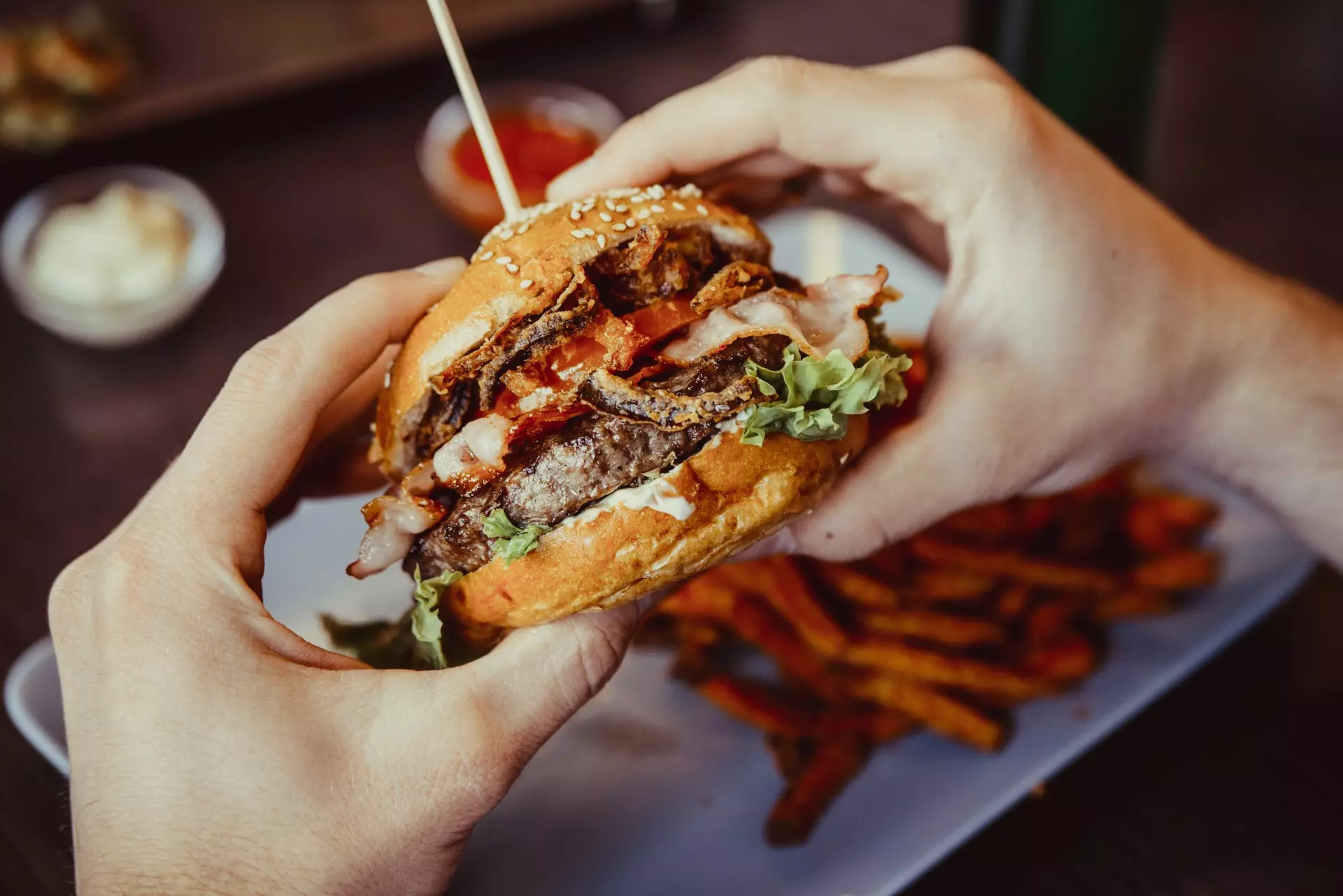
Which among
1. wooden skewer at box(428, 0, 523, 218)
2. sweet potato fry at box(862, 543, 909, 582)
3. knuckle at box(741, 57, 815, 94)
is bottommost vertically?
sweet potato fry at box(862, 543, 909, 582)

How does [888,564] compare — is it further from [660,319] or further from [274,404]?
[274,404]

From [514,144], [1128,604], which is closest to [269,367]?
[1128,604]

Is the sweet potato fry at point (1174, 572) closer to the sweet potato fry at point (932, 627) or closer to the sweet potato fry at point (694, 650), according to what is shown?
the sweet potato fry at point (932, 627)

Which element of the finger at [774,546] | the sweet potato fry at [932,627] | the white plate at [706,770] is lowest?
the white plate at [706,770]

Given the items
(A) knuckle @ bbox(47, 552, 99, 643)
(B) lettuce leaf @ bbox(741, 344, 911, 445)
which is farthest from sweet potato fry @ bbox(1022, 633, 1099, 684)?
(A) knuckle @ bbox(47, 552, 99, 643)

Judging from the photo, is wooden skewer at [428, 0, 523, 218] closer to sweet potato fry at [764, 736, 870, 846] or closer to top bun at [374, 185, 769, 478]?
top bun at [374, 185, 769, 478]

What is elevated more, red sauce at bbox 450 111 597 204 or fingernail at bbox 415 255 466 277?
fingernail at bbox 415 255 466 277

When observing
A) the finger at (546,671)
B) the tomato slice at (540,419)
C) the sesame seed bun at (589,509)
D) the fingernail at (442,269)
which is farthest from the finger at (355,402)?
the finger at (546,671)

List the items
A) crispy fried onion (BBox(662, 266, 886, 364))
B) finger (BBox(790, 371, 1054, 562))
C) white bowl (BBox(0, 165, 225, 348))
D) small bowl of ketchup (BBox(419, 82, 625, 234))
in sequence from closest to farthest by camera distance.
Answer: crispy fried onion (BBox(662, 266, 886, 364)) → finger (BBox(790, 371, 1054, 562)) → white bowl (BBox(0, 165, 225, 348)) → small bowl of ketchup (BBox(419, 82, 625, 234))
